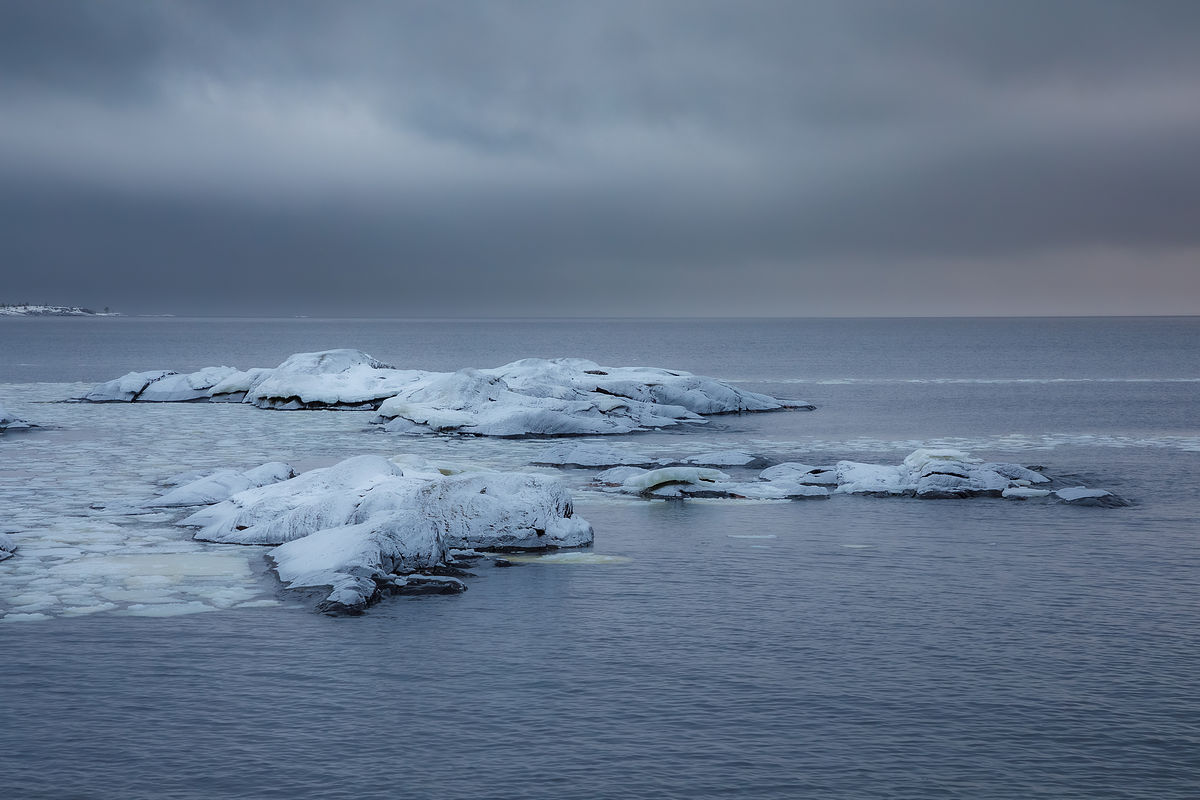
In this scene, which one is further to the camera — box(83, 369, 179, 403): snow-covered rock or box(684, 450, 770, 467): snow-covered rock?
box(83, 369, 179, 403): snow-covered rock

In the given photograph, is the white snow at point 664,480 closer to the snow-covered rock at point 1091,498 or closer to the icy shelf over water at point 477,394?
the snow-covered rock at point 1091,498

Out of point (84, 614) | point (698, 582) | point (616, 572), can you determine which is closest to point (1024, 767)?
point (698, 582)

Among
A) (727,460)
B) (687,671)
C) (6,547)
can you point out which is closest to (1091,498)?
Result: (727,460)

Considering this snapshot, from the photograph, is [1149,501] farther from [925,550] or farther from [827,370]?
[827,370]

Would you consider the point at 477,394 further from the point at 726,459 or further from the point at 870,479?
the point at 870,479

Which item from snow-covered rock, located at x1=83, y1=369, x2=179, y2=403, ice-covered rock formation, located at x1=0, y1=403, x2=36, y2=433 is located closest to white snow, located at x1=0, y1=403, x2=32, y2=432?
ice-covered rock formation, located at x1=0, y1=403, x2=36, y2=433

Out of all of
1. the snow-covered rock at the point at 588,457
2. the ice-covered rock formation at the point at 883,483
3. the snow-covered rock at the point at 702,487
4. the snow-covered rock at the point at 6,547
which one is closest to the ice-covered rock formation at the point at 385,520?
the snow-covered rock at the point at 6,547

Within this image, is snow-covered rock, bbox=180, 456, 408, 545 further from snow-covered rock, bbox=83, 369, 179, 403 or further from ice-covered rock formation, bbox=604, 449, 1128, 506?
snow-covered rock, bbox=83, 369, 179, 403

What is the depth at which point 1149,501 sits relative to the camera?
2422cm

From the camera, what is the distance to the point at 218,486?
75.4ft

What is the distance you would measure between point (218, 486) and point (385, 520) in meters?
7.16

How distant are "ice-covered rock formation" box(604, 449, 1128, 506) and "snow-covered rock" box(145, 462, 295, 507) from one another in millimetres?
7671

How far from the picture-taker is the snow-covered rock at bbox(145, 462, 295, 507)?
22.3 m

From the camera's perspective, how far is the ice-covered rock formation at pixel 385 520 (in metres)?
16.8
